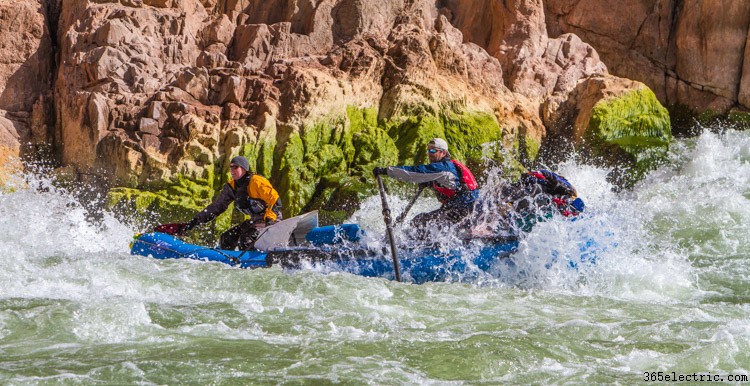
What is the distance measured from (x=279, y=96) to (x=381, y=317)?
6.33m

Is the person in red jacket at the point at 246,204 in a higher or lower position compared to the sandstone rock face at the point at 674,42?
lower

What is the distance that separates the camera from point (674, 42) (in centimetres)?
1606

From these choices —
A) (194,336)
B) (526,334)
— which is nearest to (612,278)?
(526,334)

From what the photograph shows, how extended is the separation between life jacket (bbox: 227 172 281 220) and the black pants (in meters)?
0.11

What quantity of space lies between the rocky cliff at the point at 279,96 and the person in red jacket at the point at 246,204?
7.63ft

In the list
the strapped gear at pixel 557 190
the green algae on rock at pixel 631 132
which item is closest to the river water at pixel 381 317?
the strapped gear at pixel 557 190

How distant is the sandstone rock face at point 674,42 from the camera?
15188 mm

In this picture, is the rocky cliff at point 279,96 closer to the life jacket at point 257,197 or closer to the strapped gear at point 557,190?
the life jacket at point 257,197

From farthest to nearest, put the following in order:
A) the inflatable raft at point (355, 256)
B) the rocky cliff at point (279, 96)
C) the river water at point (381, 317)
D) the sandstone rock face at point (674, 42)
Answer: the sandstone rock face at point (674, 42)
the rocky cliff at point (279, 96)
the inflatable raft at point (355, 256)
the river water at point (381, 317)

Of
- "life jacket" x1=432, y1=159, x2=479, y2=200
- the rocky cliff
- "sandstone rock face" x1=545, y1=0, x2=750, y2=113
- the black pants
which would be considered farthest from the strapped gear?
"sandstone rock face" x1=545, y1=0, x2=750, y2=113

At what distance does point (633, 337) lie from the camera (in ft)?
16.9

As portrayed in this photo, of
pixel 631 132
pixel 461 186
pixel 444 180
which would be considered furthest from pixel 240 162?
pixel 631 132

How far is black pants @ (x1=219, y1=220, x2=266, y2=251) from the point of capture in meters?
8.10

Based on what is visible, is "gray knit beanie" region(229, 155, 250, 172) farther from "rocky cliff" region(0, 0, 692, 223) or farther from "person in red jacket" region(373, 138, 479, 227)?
"rocky cliff" region(0, 0, 692, 223)
